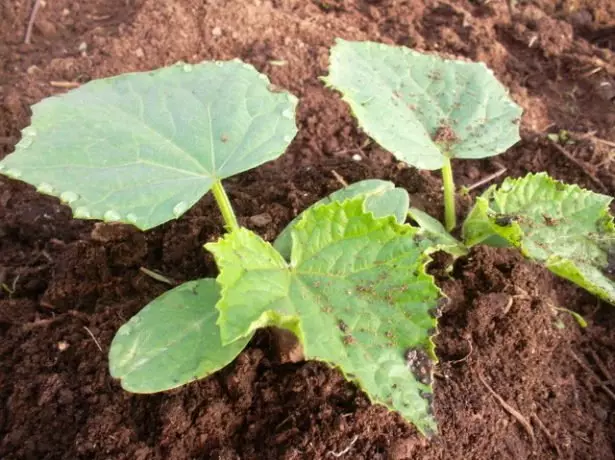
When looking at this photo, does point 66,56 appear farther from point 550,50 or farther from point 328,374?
point 550,50

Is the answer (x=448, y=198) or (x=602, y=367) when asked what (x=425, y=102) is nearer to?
(x=448, y=198)

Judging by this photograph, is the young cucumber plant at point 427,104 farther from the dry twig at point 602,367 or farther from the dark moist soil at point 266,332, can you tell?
the dry twig at point 602,367

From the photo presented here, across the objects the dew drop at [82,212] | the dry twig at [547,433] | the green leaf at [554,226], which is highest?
the dew drop at [82,212]

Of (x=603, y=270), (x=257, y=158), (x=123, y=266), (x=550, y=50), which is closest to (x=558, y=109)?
(x=550, y=50)

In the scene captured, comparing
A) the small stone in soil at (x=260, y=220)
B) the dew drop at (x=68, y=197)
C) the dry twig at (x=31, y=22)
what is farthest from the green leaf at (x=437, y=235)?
the dry twig at (x=31, y=22)

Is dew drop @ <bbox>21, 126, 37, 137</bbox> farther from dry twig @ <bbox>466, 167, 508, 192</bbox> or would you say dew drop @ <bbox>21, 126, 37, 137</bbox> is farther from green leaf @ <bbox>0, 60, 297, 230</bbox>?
dry twig @ <bbox>466, 167, 508, 192</bbox>

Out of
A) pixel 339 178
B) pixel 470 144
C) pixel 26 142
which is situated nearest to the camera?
pixel 26 142

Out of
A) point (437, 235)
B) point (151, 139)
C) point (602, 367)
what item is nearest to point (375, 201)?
point (437, 235)
